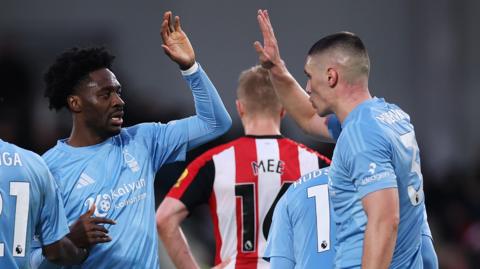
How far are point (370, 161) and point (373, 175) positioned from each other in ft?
0.20

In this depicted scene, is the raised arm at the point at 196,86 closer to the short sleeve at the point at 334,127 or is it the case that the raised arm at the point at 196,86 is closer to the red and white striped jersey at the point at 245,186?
the short sleeve at the point at 334,127

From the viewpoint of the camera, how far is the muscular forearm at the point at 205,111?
489cm

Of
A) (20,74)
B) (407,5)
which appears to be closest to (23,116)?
(20,74)

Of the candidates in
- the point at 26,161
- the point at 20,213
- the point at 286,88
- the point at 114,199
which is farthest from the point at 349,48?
the point at 20,213

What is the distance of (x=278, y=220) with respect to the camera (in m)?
4.46

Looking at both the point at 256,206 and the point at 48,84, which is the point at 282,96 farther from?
the point at 48,84

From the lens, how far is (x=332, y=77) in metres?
4.38

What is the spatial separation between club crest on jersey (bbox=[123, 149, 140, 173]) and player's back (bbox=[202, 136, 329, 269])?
1.05 m

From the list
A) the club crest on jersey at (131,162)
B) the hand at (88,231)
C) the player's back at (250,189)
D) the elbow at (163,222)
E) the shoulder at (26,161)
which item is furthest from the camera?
the elbow at (163,222)

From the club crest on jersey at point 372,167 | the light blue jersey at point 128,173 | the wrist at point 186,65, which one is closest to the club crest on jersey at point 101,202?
the light blue jersey at point 128,173

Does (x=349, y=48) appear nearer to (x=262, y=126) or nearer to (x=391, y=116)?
(x=391, y=116)

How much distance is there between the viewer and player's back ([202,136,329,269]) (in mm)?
5672

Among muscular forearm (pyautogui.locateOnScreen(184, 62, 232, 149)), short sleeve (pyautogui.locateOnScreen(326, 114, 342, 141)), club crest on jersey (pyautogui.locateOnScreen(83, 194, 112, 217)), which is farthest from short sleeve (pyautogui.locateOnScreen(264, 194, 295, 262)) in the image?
short sleeve (pyautogui.locateOnScreen(326, 114, 342, 141))

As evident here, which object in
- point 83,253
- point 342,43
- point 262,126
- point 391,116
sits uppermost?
point 342,43
